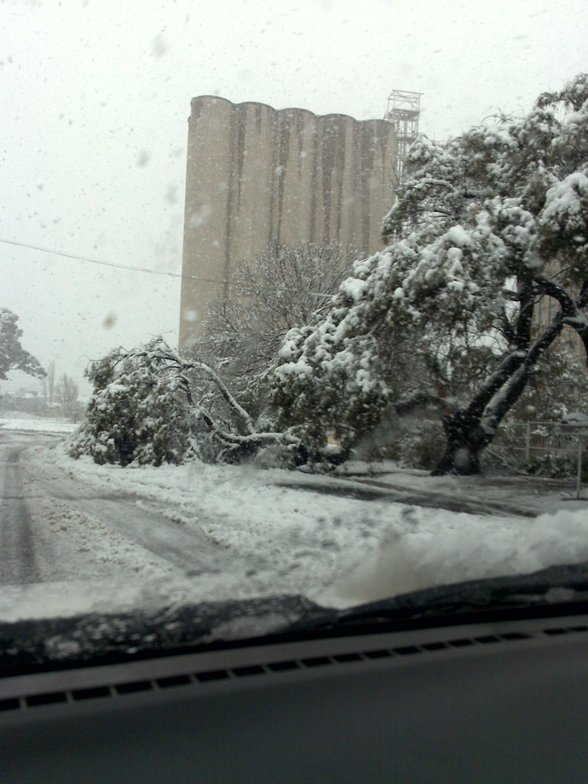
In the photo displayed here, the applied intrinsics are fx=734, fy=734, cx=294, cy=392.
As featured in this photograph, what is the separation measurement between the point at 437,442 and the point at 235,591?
4268mm

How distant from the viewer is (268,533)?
4828mm

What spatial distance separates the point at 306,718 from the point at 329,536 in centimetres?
224

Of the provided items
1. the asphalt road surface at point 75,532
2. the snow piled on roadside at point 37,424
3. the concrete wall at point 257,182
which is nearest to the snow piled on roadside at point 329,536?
the asphalt road surface at point 75,532

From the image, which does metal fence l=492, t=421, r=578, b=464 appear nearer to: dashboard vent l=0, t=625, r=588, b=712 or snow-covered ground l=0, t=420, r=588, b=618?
snow-covered ground l=0, t=420, r=588, b=618

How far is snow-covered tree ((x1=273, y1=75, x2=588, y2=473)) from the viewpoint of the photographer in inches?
288

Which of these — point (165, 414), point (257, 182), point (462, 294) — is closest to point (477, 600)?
point (257, 182)

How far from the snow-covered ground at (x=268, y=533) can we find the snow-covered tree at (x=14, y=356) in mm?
911

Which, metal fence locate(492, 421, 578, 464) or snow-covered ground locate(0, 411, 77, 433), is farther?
metal fence locate(492, 421, 578, 464)

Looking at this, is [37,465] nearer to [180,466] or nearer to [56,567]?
[180,466]

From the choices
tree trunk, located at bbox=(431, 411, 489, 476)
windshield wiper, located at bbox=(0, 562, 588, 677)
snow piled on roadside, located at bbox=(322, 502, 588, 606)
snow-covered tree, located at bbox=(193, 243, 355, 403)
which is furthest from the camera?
snow-covered tree, located at bbox=(193, 243, 355, 403)

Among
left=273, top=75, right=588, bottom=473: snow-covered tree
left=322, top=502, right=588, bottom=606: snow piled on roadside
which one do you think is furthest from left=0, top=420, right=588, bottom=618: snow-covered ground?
left=273, top=75, right=588, bottom=473: snow-covered tree

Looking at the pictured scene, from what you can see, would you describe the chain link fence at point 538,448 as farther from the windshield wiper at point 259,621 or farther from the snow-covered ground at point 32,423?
the snow-covered ground at point 32,423

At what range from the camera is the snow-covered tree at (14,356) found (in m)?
5.16

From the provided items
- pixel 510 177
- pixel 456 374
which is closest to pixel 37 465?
pixel 456 374
